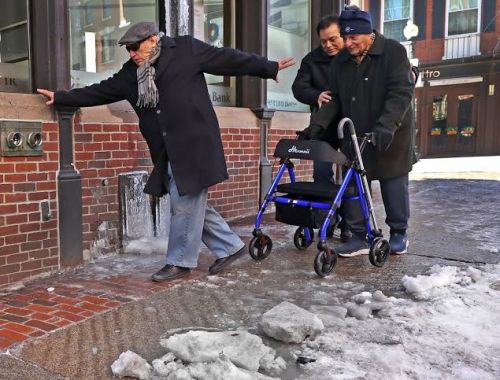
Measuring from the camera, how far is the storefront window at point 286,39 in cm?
709

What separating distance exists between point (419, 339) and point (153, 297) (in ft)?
5.56

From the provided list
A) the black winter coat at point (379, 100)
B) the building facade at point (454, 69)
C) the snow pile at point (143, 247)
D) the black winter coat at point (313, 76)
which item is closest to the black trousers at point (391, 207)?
the black winter coat at point (379, 100)

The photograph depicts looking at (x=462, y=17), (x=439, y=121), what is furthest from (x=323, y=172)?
(x=462, y=17)

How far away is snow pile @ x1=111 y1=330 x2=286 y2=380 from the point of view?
2475 mm

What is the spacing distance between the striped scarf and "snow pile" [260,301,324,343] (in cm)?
166

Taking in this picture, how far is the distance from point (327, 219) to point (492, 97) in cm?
1917

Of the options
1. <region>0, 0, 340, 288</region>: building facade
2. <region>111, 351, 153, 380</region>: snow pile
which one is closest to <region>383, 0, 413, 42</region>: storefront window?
<region>0, 0, 340, 288</region>: building facade

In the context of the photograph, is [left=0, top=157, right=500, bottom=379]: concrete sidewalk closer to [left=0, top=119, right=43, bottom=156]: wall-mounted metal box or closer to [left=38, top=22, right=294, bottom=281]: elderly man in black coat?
[left=38, top=22, right=294, bottom=281]: elderly man in black coat

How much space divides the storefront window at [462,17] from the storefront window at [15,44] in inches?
800

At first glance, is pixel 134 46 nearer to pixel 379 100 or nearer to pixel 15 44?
pixel 15 44

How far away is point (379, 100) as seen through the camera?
4352 mm

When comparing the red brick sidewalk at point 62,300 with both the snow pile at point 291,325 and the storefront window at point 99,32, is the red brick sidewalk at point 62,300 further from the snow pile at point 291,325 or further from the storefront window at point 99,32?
the storefront window at point 99,32

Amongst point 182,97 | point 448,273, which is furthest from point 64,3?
point 448,273

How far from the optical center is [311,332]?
291 cm
